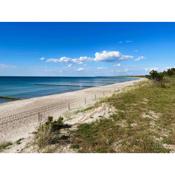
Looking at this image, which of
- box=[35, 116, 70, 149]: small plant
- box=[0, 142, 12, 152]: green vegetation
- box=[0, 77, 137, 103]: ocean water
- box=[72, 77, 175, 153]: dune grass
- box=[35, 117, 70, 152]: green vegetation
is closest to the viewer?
box=[72, 77, 175, 153]: dune grass

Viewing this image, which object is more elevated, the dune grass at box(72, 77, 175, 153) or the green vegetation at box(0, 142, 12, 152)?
the dune grass at box(72, 77, 175, 153)

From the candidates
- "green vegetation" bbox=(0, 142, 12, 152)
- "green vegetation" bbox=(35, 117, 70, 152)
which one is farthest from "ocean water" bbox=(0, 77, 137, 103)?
"green vegetation" bbox=(35, 117, 70, 152)

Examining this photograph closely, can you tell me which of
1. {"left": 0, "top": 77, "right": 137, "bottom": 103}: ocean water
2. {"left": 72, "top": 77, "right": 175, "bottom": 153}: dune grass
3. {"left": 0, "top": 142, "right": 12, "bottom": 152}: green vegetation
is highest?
{"left": 0, "top": 77, "right": 137, "bottom": 103}: ocean water

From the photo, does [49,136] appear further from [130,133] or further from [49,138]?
[130,133]

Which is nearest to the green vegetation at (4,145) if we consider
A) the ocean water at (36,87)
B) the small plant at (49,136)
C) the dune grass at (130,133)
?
the small plant at (49,136)

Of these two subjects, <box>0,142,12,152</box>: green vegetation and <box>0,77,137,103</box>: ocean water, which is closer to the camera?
<box>0,142,12,152</box>: green vegetation

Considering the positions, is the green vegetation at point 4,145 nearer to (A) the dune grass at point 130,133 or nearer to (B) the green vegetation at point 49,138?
(B) the green vegetation at point 49,138

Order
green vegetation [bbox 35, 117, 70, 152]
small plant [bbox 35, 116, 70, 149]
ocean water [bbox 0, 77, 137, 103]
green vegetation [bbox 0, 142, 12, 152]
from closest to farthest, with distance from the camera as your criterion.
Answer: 1. green vegetation [bbox 35, 117, 70, 152]
2. small plant [bbox 35, 116, 70, 149]
3. green vegetation [bbox 0, 142, 12, 152]
4. ocean water [bbox 0, 77, 137, 103]

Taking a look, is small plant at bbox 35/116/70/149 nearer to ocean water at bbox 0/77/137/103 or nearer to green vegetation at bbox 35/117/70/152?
green vegetation at bbox 35/117/70/152

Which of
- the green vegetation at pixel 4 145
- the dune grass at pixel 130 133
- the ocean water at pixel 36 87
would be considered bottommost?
the green vegetation at pixel 4 145

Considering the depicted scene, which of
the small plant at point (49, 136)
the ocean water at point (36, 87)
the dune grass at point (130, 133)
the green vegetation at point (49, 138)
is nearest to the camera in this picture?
the dune grass at point (130, 133)
